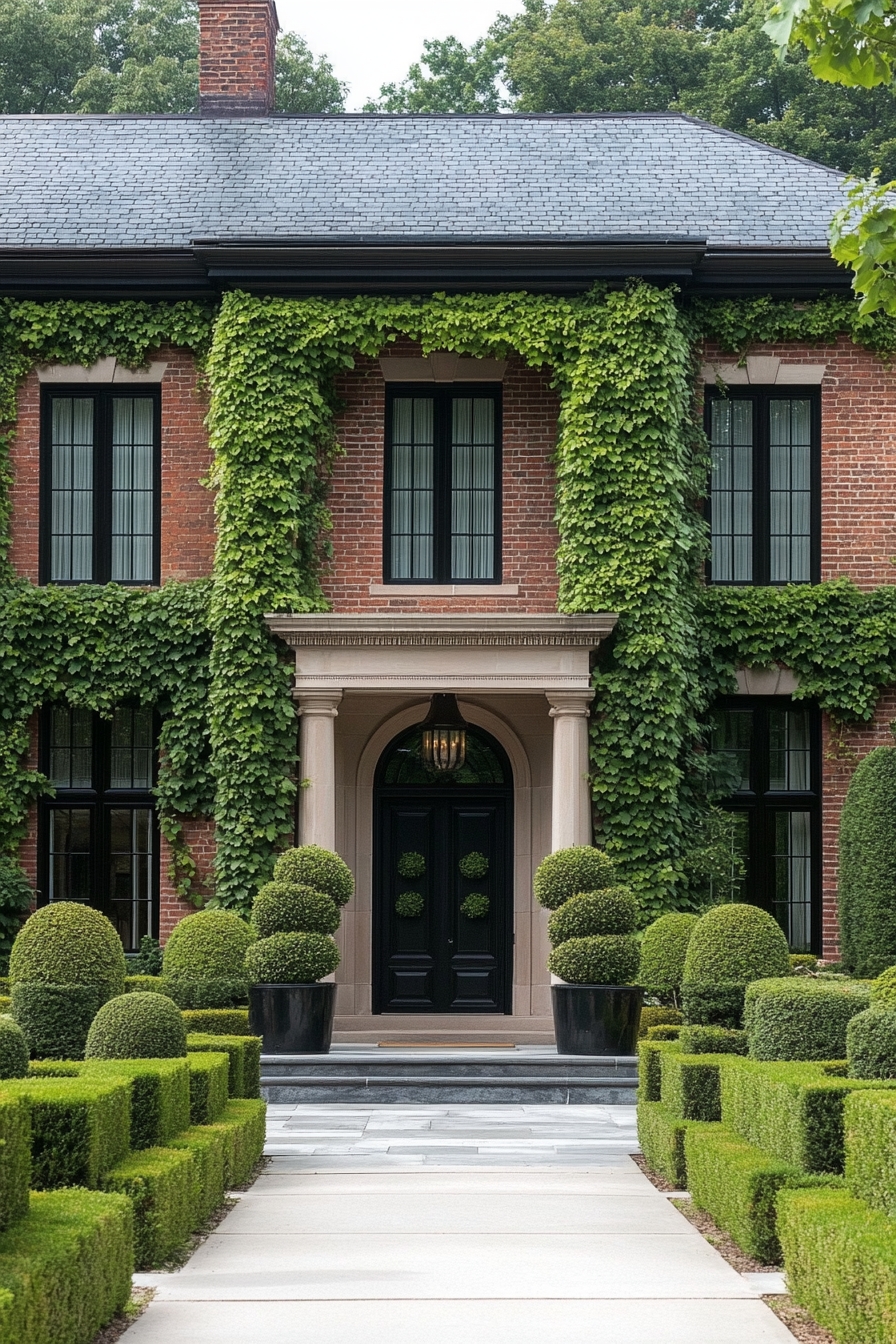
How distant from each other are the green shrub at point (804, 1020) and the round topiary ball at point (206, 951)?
24.2ft

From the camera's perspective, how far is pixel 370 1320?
7.28 meters

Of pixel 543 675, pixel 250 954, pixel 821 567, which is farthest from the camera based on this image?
pixel 821 567

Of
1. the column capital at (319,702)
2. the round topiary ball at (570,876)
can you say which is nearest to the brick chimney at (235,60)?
the column capital at (319,702)

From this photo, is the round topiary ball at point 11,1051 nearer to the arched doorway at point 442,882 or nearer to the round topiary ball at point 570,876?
the round topiary ball at point 570,876

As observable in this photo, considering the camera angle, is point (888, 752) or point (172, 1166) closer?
point (172, 1166)

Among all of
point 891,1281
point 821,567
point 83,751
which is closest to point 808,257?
point 821,567

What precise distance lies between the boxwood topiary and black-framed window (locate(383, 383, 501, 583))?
526 cm

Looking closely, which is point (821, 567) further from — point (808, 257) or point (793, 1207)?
point (793, 1207)

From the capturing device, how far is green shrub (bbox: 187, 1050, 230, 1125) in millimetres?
10539

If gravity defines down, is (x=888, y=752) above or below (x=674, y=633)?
below

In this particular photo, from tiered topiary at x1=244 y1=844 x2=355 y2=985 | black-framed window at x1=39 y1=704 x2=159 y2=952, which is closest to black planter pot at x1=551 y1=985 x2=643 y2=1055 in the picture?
tiered topiary at x1=244 y1=844 x2=355 y2=985

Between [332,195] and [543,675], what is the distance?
6.55 m

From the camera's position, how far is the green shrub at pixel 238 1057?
12266 millimetres

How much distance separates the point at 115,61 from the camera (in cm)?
4338
